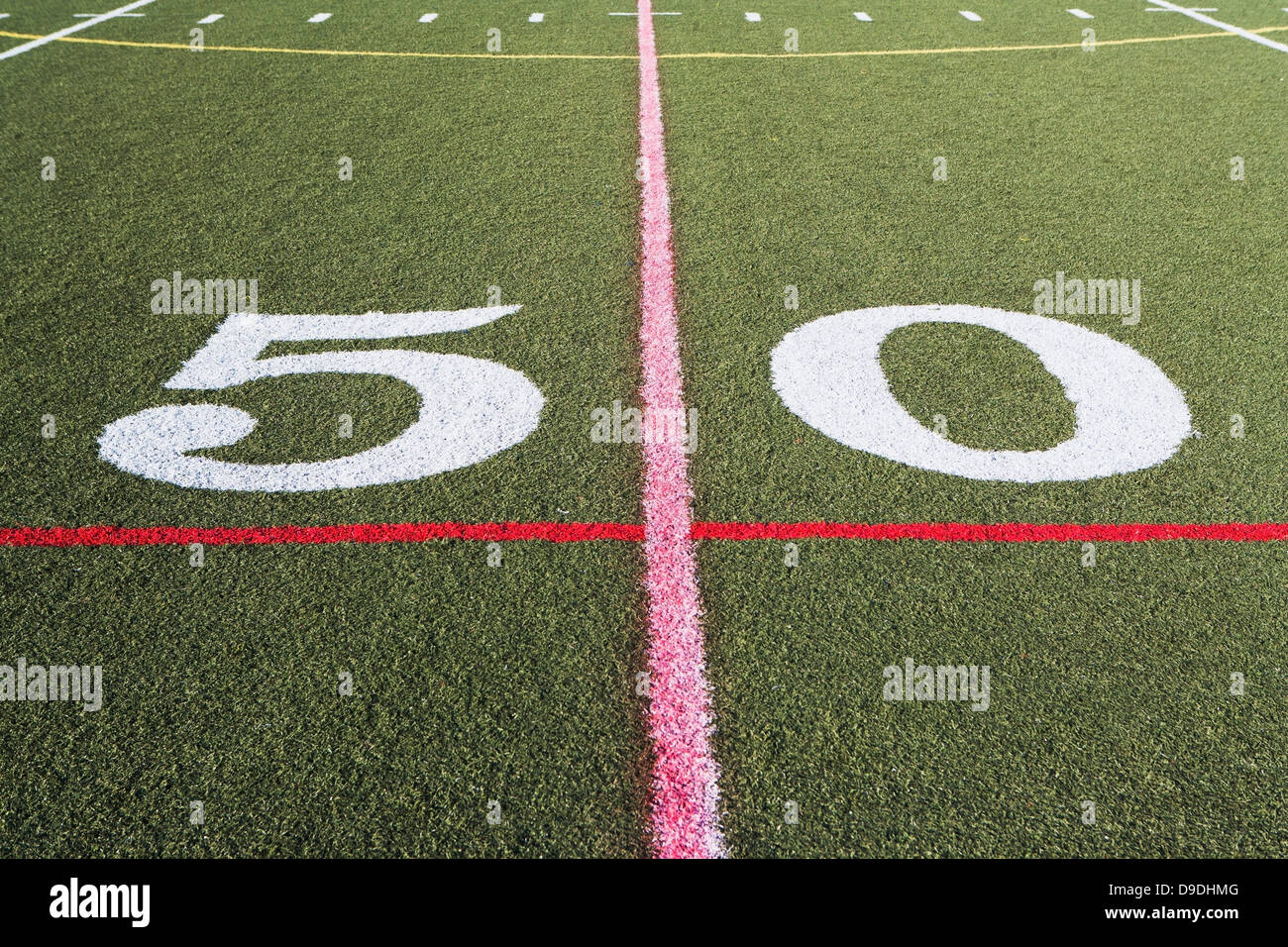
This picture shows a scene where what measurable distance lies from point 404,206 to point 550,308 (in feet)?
5.64

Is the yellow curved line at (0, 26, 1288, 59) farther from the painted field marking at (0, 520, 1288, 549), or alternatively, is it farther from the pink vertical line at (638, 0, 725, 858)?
the painted field marking at (0, 520, 1288, 549)

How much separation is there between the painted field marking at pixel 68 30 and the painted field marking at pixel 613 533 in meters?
8.21

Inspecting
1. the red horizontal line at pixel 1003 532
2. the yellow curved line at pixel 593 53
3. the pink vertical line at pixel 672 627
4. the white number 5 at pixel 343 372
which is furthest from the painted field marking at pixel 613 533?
the yellow curved line at pixel 593 53

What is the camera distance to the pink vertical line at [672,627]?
113 inches

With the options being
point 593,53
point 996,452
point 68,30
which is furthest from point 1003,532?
point 68,30

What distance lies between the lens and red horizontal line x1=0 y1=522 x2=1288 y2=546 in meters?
3.90

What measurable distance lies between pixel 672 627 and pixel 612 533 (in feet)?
1.80

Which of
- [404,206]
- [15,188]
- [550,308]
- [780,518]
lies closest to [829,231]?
[550,308]

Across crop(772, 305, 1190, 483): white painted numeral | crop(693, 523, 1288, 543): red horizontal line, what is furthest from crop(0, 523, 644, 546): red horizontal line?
crop(772, 305, 1190, 483): white painted numeral

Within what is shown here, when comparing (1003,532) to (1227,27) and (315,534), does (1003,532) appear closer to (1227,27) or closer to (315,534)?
(315,534)

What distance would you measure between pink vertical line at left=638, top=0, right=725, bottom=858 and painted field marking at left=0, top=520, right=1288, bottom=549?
0.49 feet

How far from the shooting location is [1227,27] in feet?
38.3

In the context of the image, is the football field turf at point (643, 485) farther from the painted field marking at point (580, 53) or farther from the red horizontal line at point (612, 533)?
the painted field marking at point (580, 53)

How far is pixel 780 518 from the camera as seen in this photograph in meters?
4.03
